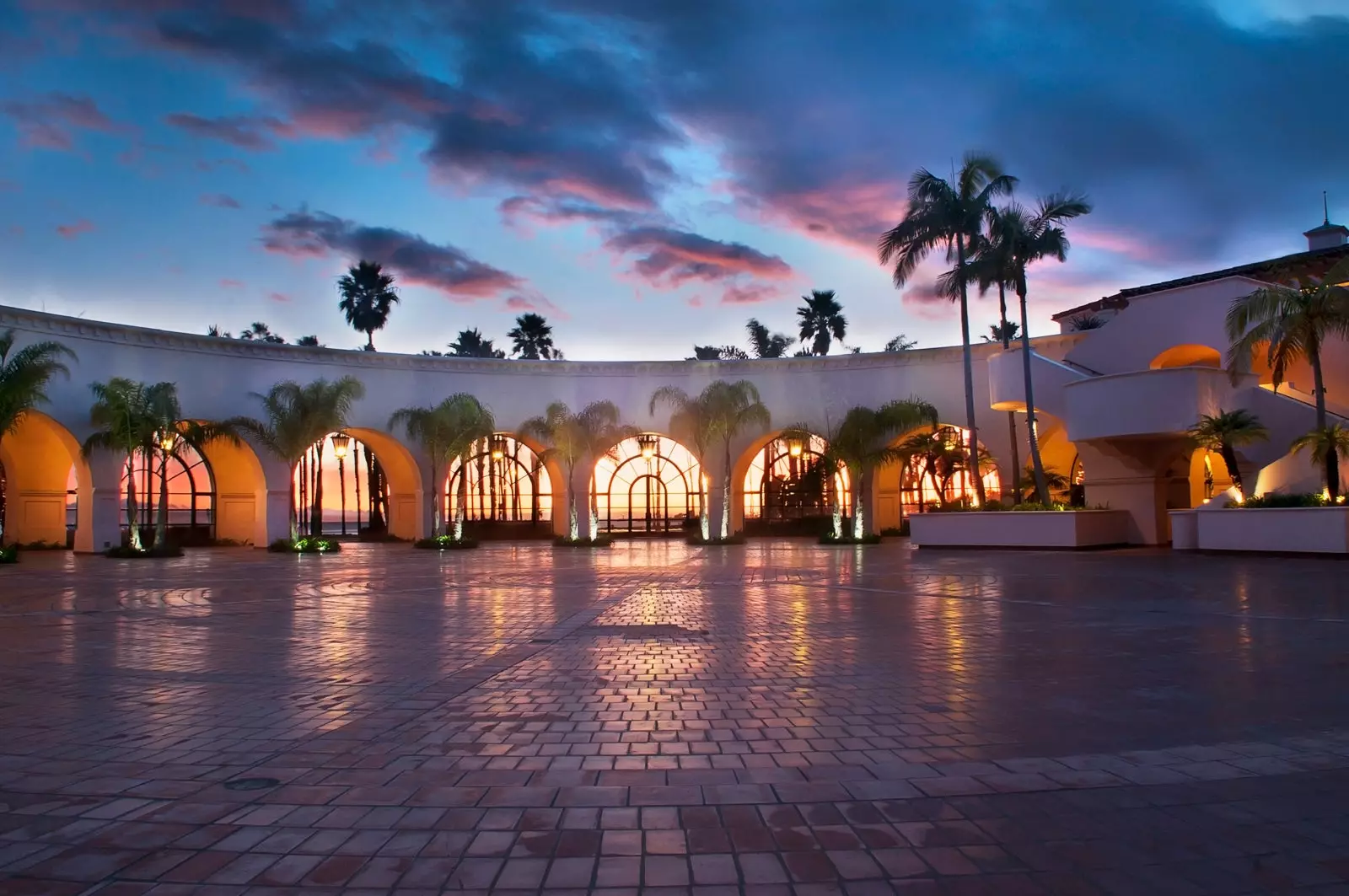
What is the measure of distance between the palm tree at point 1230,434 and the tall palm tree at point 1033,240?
3.92 metres

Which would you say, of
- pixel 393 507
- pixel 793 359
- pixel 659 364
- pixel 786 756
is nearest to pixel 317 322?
pixel 393 507

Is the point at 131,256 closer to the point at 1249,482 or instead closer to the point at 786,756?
the point at 786,756

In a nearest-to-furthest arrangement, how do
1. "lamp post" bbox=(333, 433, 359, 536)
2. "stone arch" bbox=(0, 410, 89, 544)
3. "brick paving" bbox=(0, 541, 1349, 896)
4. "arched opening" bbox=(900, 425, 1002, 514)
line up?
"brick paving" bbox=(0, 541, 1349, 896), "lamp post" bbox=(333, 433, 359, 536), "stone arch" bbox=(0, 410, 89, 544), "arched opening" bbox=(900, 425, 1002, 514)

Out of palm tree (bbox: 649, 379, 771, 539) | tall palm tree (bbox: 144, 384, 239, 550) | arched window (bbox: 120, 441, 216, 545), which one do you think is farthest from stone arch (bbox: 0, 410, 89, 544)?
palm tree (bbox: 649, 379, 771, 539)

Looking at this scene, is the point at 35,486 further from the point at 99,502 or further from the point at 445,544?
the point at 445,544

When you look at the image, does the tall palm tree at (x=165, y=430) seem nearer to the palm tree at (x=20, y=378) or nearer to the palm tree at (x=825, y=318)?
the palm tree at (x=20, y=378)

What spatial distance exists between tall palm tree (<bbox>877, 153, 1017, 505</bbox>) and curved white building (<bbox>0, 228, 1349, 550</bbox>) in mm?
2697

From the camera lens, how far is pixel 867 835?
3520mm

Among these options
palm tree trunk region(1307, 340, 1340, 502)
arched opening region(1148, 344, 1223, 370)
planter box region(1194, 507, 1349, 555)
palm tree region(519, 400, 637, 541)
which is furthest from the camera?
palm tree region(519, 400, 637, 541)

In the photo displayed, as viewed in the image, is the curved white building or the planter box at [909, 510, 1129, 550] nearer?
the planter box at [909, 510, 1129, 550]

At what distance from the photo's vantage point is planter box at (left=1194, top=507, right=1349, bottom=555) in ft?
54.6

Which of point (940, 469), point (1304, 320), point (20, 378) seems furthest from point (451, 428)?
point (1304, 320)

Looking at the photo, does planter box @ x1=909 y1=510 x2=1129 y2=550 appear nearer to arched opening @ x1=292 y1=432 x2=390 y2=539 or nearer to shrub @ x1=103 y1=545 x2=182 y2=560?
shrub @ x1=103 y1=545 x2=182 y2=560

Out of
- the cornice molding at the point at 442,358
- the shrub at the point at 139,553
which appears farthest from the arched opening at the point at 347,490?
the shrub at the point at 139,553
